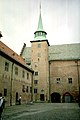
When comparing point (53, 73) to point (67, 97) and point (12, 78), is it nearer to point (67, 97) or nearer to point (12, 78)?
point (67, 97)

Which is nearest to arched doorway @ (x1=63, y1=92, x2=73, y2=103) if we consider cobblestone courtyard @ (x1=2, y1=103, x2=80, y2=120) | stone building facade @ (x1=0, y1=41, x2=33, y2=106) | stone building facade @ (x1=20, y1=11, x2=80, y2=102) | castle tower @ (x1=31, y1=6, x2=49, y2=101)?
stone building facade @ (x1=20, y1=11, x2=80, y2=102)

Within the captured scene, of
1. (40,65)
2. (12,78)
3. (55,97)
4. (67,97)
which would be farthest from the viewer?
(55,97)

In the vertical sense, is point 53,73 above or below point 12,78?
above

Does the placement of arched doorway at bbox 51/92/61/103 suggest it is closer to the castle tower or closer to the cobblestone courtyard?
the castle tower

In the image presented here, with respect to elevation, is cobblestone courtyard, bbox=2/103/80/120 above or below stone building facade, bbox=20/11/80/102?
below

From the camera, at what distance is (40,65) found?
45.2 m

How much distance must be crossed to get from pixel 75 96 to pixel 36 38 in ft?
56.0

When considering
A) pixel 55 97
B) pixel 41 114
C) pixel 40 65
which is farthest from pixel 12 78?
pixel 55 97

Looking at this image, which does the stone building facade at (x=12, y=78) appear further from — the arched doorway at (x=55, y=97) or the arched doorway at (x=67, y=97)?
the arched doorway at (x=67, y=97)

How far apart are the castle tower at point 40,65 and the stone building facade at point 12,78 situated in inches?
245

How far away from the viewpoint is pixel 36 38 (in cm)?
4722

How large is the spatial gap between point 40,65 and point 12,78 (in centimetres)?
1702

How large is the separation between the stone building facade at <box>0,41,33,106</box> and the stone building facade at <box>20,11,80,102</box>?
672cm

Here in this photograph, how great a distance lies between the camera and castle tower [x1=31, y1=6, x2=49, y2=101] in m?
43.6
